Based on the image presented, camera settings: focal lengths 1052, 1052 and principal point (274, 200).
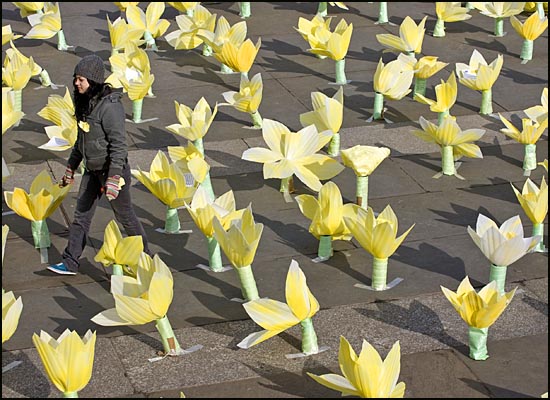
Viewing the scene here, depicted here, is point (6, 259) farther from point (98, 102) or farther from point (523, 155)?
point (523, 155)

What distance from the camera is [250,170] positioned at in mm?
8414

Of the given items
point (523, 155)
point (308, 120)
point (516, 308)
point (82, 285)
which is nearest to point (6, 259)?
point (82, 285)

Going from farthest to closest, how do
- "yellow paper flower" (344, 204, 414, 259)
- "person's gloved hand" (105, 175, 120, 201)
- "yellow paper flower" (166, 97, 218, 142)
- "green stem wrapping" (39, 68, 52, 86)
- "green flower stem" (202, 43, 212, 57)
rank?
"green flower stem" (202, 43, 212, 57) < "green stem wrapping" (39, 68, 52, 86) < "yellow paper flower" (166, 97, 218, 142) < "person's gloved hand" (105, 175, 120, 201) < "yellow paper flower" (344, 204, 414, 259)

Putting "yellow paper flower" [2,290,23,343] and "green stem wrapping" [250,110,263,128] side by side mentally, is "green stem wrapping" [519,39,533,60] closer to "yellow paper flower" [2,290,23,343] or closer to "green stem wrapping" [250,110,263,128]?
"green stem wrapping" [250,110,263,128]

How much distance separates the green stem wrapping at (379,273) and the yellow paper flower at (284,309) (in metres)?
0.92

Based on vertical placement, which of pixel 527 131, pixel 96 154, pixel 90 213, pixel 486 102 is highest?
pixel 96 154

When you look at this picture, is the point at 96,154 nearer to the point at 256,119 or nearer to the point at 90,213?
the point at 90,213

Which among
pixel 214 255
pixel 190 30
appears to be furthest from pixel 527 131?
pixel 190 30

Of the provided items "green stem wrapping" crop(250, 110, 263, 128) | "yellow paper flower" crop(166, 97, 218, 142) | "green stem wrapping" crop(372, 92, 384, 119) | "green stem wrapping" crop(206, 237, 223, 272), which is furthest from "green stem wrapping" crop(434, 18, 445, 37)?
"green stem wrapping" crop(206, 237, 223, 272)

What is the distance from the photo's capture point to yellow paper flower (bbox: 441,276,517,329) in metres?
5.47

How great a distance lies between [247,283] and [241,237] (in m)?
0.47

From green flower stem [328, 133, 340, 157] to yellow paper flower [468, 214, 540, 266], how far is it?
247 cm

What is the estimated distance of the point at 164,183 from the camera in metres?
6.95

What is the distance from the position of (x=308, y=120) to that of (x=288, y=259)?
55.3 inches
